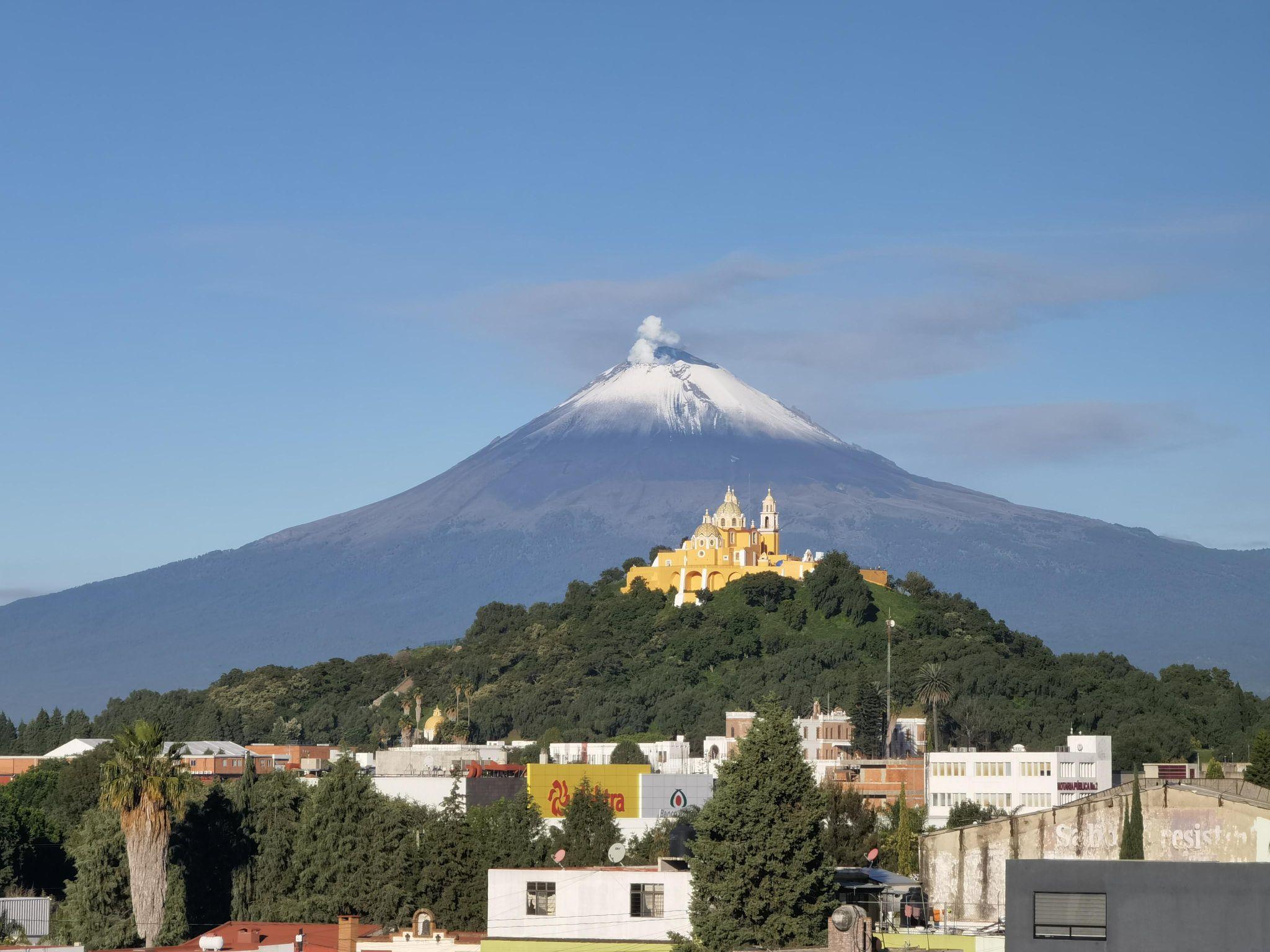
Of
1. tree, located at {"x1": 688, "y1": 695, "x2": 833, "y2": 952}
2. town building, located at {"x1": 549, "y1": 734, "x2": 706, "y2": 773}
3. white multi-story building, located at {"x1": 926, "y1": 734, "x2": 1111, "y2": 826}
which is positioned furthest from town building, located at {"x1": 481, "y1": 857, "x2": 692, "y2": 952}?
town building, located at {"x1": 549, "y1": 734, "x2": 706, "y2": 773}

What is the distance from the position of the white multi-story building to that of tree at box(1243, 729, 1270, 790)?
2256 centimetres

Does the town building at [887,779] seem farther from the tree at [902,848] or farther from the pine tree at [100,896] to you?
the pine tree at [100,896]

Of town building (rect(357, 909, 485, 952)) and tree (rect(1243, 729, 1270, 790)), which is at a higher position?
tree (rect(1243, 729, 1270, 790))

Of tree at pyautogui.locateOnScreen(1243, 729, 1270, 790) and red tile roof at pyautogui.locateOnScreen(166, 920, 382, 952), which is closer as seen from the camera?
red tile roof at pyautogui.locateOnScreen(166, 920, 382, 952)

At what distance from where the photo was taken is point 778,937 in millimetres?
54781

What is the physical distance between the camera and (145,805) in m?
77.9

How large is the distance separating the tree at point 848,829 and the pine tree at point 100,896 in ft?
87.7

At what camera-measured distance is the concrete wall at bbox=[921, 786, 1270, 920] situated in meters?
62.6

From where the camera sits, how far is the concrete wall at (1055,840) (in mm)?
62625

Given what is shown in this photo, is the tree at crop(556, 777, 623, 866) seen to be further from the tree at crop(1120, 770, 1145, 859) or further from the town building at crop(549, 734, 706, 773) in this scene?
the town building at crop(549, 734, 706, 773)

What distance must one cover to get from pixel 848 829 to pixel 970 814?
3200 cm

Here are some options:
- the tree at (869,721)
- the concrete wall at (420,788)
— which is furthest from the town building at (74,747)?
the tree at (869,721)

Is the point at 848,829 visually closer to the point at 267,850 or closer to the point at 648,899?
the point at 267,850

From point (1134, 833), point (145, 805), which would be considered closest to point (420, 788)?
point (145, 805)
